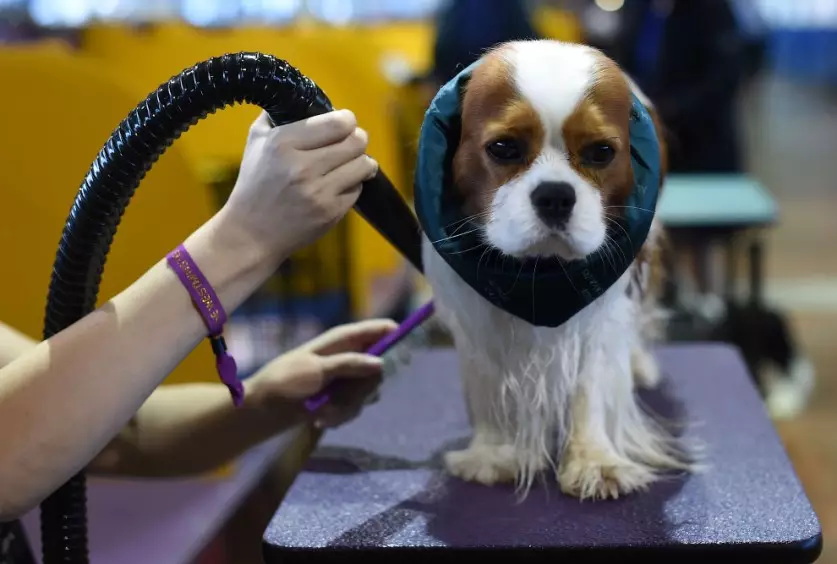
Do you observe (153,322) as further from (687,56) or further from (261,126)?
(687,56)

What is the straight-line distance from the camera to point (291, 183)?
26.7 inches

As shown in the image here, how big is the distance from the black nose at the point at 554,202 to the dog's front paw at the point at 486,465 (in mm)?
246

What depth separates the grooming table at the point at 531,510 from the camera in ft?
2.29

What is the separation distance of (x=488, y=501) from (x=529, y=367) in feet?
0.39

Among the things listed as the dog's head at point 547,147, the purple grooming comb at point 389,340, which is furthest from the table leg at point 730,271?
the dog's head at point 547,147

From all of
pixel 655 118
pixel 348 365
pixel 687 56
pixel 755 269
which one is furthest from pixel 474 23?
pixel 755 269

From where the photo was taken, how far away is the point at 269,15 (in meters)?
1.62

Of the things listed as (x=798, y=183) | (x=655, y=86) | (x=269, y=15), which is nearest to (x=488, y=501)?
(x=269, y=15)

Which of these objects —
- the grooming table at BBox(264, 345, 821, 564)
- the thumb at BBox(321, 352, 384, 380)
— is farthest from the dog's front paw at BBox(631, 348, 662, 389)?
the thumb at BBox(321, 352, 384, 380)

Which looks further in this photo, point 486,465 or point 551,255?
point 486,465

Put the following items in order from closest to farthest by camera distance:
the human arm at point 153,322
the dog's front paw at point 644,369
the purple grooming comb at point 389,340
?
the human arm at point 153,322 < the purple grooming comb at point 389,340 < the dog's front paw at point 644,369

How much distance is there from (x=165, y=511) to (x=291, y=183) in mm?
752

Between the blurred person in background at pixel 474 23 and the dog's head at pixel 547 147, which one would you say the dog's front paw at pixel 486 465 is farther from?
the blurred person in background at pixel 474 23

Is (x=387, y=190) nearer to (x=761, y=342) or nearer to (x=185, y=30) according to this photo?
(x=185, y=30)
